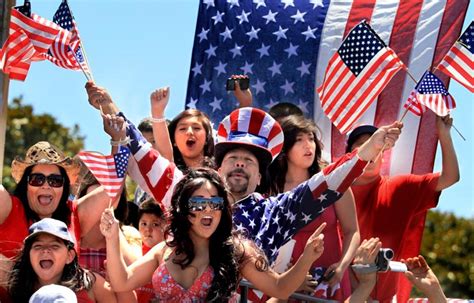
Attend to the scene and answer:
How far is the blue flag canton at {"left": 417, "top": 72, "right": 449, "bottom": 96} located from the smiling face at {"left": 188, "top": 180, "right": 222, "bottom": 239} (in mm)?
1809

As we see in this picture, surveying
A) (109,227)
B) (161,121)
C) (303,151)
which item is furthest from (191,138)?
(109,227)

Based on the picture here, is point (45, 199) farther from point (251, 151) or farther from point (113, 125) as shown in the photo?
point (251, 151)

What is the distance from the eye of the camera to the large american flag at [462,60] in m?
7.62

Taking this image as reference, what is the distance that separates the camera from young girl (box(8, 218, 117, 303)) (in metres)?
6.41

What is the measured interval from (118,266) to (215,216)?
574 mm

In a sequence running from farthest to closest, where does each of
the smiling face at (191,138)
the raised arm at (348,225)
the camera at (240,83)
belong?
the camera at (240,83) → the smiling face at (191,138) → the raised arm at (348,225)

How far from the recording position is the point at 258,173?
23.6 ft

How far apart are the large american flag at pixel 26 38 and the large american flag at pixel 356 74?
1801 millimetres

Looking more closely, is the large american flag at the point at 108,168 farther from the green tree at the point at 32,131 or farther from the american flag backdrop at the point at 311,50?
the green tree at the point at 32,131

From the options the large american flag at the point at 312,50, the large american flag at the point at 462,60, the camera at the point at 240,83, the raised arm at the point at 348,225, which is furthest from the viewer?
the large american flag at the point at 312,50

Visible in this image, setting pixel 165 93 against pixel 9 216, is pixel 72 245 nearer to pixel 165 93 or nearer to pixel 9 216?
pixel 9 216

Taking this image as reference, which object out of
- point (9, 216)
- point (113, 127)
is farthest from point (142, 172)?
point (9, 216)

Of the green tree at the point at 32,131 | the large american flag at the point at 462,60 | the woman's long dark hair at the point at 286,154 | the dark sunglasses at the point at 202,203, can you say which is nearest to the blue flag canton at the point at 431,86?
the large american flag at the point at 462,60

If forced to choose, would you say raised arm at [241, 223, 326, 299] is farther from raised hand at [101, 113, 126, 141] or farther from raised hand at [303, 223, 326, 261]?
raised hand at [101, 113, 126, 141]
